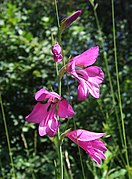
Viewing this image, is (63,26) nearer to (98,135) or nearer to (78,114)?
(98,135)

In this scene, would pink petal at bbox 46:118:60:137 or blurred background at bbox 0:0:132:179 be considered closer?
pink petal at bbox 46:118:60:137

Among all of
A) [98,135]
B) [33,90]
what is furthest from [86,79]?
[33,90]

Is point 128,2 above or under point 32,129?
above

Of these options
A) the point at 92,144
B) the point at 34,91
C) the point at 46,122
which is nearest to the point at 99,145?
the point at 92,144

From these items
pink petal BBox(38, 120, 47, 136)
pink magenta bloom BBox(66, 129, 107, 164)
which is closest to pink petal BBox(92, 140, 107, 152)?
pink magenta bloom BBox(66, 129, 107, 164)

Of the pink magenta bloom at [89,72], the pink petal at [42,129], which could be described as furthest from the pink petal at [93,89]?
the pink petal at [42,129]

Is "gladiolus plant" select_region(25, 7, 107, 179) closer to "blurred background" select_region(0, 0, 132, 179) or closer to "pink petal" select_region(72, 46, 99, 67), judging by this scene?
"pink petal" select_region(72, 46, 99, 67)

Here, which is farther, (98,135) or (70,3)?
(70,3)

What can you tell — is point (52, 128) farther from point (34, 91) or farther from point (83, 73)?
point (34, 91)
